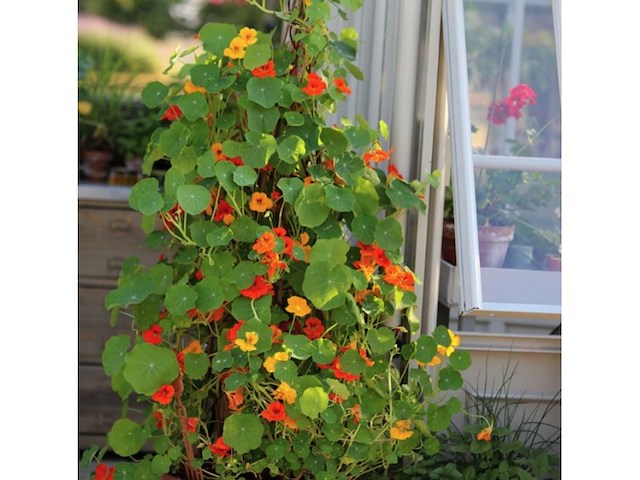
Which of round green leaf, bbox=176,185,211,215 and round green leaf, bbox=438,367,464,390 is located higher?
round green leaf, bbox=176,185,211,215

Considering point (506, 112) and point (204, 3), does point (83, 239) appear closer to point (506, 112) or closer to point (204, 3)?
point (204, 3)

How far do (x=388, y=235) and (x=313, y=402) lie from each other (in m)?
0.41

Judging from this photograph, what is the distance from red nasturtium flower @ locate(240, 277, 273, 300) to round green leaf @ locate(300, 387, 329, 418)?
23 centimetres

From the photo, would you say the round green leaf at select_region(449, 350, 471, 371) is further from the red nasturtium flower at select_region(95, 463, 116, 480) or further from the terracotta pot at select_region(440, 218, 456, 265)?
the red nasturtium flower at select_region(95, 463, 116, 480)

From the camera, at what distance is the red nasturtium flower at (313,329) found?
1947mm

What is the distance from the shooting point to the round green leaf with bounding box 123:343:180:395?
1.80 metres

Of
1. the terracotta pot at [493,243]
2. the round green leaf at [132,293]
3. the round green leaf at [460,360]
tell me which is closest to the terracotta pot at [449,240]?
the terracotta pot at [493,243]

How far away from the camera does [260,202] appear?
192 cm

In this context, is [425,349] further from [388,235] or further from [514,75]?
[514,75]

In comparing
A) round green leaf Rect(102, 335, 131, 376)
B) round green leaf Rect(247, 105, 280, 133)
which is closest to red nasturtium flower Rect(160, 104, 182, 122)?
round green leaf Rect(247, 105, 280, 133)

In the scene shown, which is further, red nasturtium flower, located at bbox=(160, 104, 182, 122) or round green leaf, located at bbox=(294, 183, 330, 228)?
red nasturtium flower, located at bbox=(160, 104, 182, 122)

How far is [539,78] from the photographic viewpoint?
7.20 ft

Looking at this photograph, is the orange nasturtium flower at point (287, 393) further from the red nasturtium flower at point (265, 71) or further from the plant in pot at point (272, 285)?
the red nasturtium flower at point (265, 71)

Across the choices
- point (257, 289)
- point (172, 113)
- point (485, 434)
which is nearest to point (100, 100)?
point (172, 113)
